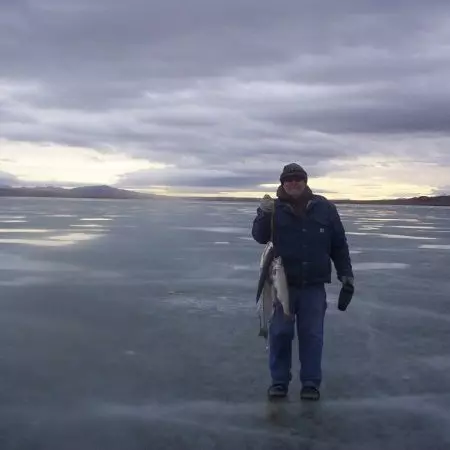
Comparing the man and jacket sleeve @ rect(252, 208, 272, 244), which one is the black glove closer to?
the man

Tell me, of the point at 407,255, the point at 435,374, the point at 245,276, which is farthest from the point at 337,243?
the point at 407,255

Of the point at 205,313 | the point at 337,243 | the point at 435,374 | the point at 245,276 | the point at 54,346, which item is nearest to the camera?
the point at 337,243

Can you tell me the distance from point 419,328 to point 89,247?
41.9 ft

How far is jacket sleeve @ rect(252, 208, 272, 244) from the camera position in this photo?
243 inches

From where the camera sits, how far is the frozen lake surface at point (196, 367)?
5273mm

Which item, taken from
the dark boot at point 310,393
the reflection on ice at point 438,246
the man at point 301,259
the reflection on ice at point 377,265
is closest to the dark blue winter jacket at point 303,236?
the man at point 301,259

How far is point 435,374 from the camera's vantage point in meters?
6.91

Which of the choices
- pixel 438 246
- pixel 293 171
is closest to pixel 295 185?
pixel 293 171

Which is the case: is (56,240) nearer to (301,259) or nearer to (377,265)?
(377,265)

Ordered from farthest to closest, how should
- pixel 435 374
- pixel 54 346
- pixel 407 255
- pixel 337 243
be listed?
pixel 407 255 < pixel 54 346 < pixel 435 374 < pixel 337 243

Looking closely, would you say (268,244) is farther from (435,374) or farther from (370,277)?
(370,277)

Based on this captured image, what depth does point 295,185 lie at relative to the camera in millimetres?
6129

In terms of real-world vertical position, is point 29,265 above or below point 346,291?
below

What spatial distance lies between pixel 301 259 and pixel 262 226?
0.42 metres
